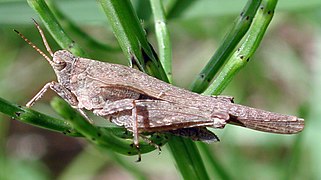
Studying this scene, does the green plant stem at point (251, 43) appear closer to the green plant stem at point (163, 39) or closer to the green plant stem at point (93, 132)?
the green plant stem at point (163, 39)

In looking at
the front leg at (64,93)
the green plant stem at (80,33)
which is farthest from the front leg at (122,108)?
the green plant stem at (80,33)

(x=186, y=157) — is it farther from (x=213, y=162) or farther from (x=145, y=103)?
(x=213, y=162)

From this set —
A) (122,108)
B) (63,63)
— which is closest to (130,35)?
(122,108)

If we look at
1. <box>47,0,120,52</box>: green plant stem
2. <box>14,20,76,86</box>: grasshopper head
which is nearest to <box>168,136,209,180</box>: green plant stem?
<box>14,20,76,86</box>: grasshopper head

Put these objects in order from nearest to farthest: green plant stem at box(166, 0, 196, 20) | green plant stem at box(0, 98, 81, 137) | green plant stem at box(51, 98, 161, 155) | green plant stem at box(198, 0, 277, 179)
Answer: green plant stem at box(51, 98, 161, 155) → green plant stem at box(0, 98, 81, 137) → green plant stem at box(198, 0, 277, 179) → green plant stem at box(166, 0, 196, 20)

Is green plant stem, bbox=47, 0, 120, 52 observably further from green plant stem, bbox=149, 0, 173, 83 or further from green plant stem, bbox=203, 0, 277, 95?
green plant stem, bbox=203, 0, 277, 95

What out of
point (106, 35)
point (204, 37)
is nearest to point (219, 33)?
point (204, 37)
